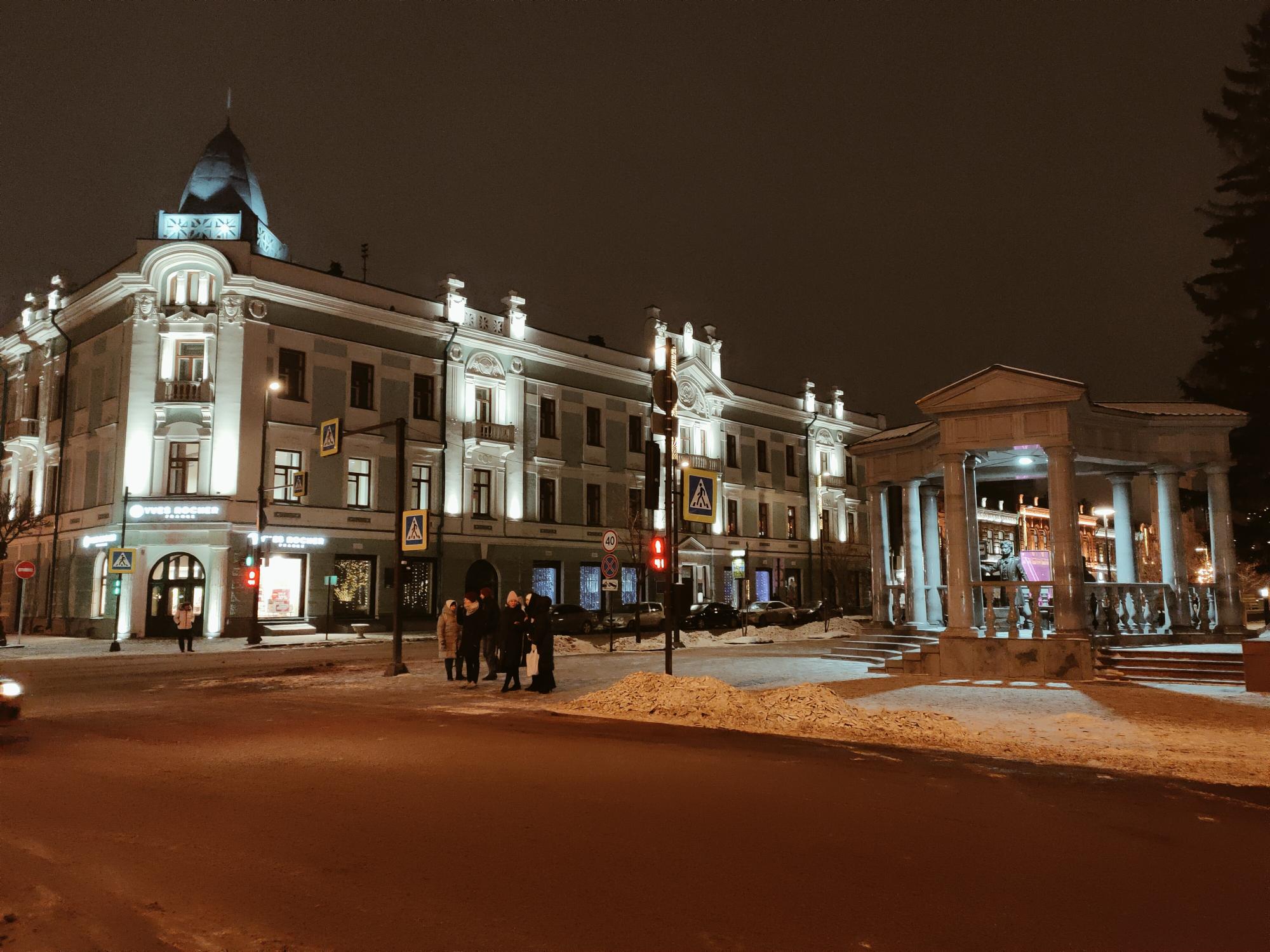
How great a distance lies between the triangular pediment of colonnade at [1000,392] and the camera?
16.2 m

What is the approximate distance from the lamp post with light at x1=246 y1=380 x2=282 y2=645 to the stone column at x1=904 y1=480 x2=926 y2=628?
21691mm

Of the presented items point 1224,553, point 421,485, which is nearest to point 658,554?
point 1224,553

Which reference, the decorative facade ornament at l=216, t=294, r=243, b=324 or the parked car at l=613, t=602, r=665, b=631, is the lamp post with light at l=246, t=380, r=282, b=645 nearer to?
the decorative facade ornament at l=216, t=294, r=243, b=324

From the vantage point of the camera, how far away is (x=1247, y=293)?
25.6 m

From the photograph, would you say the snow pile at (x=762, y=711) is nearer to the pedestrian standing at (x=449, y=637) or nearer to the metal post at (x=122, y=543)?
the pedestrian standing at (x=449, y=637)

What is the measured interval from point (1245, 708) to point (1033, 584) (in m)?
4.46

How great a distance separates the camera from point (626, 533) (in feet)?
163

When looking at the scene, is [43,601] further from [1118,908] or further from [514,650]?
[1118,908]

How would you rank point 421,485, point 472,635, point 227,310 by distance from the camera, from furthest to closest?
point 421,485, point 227,310, point 472,635

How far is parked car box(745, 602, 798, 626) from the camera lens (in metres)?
47.1

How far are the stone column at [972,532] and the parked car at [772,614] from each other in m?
27.6

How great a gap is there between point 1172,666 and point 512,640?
11295 mm

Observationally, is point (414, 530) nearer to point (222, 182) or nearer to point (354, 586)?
point (354, 586)

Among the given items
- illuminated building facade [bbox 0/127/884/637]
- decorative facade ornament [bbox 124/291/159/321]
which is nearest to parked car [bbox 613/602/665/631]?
illuminated building facade [bbox 0/127/884/637]
